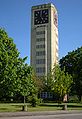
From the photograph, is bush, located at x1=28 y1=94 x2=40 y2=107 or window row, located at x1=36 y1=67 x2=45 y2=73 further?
window row, located at x1=36 y1=67 x2=45 y2=73

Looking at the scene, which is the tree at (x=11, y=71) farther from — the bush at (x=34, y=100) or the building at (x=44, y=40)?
the building at (x=44, y=40)

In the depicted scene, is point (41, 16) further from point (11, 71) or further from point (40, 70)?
point (11, 71)

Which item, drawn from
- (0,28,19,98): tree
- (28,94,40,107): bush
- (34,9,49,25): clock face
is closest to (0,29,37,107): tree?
(0,28,19,98): tree

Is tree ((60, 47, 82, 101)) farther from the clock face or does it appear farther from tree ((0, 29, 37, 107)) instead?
the clock face

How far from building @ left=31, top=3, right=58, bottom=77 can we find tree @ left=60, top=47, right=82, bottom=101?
5459 centimetres

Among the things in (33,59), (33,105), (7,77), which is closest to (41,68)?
(33,59)

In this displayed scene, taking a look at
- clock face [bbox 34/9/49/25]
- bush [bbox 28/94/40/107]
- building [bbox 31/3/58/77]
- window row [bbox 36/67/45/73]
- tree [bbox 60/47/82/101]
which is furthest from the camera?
clock face [bbox 34/9/49/25]

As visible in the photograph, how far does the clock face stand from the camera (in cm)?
14594

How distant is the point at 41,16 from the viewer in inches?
5748

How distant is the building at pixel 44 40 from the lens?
13962cm

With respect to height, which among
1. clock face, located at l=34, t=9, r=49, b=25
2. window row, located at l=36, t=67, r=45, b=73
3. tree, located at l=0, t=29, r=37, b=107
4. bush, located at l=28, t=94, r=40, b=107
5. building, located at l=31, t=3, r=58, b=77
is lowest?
bush, located at l=28, t=94, r=40, b=107

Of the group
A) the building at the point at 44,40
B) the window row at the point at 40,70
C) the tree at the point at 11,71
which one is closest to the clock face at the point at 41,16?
the building at the point at 44,40

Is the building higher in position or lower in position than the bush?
higher

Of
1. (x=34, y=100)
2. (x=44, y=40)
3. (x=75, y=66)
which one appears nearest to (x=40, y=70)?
(x=44, y=40)
